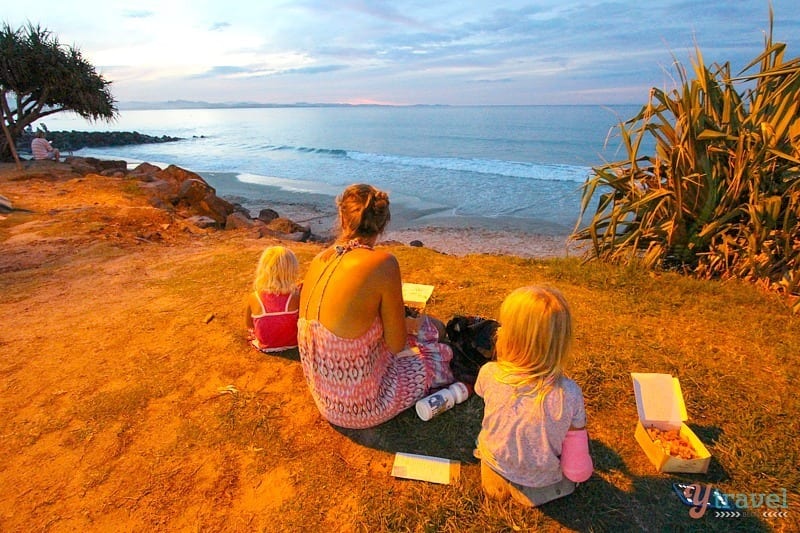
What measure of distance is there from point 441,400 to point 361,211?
1214mm

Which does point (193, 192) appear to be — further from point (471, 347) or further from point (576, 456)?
point (576, 456)

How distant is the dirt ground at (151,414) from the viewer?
7.14 feet

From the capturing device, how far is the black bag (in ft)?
9.55

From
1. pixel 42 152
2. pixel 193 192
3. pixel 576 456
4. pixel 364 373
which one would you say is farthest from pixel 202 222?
pixel 42 152

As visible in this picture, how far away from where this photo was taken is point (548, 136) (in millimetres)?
35938

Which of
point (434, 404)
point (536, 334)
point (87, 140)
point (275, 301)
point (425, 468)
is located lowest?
point (425, 468)

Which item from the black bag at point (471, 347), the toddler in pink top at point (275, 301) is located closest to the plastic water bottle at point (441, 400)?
the black bag at point (471, 347)

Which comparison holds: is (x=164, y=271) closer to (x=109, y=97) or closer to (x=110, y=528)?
(x=110, y=528)

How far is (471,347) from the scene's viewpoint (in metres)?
2.99

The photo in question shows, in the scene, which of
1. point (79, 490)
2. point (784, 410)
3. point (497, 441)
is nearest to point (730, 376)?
point (784, 410)

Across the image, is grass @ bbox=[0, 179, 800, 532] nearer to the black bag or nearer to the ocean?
the black bag

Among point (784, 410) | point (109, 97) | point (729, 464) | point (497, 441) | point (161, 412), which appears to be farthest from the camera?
point (109, 97)

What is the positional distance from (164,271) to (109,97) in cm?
1773

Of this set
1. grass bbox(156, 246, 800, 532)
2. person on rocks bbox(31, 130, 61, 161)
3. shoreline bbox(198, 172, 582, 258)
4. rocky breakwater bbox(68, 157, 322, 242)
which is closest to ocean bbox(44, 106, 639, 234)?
shoreline bbox(198, 172, 582, 258)
